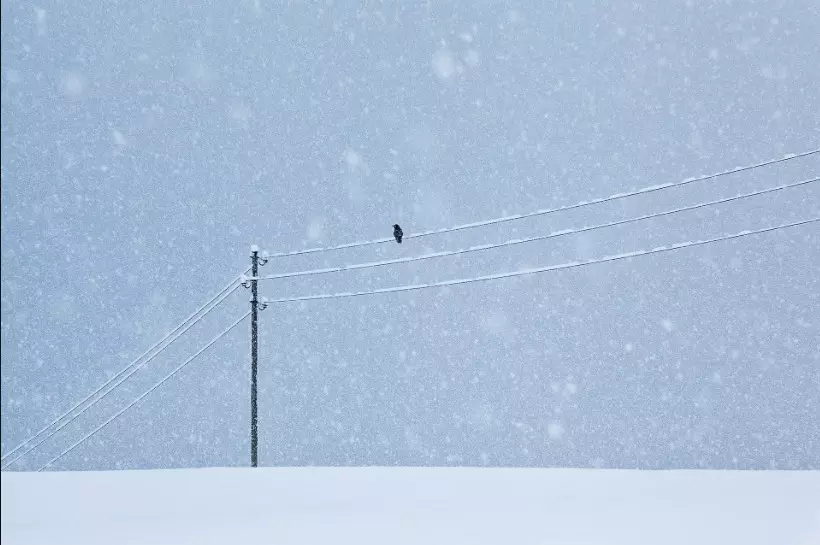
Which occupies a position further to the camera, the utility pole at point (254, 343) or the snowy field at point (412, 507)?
the utility pole at point (254, 343)

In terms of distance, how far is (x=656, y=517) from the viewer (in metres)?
2.77

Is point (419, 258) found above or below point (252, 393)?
above

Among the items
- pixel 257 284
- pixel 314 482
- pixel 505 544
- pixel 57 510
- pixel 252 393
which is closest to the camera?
pixel 505 544

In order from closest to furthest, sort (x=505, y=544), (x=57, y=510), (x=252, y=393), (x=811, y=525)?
1. (x=505, y=544)
2. (x=811, y=525)
3. (x=57, y=510)
4. (x=252, y=393)

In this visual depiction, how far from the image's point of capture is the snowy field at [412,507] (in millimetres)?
2496

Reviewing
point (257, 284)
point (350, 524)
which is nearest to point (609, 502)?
point (350, 524)

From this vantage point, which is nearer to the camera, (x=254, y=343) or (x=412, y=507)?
(x=412, y=507)

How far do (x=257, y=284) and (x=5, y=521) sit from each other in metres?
8.57

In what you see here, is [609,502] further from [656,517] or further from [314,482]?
[314,482]

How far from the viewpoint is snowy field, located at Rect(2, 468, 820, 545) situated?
8.19 ft

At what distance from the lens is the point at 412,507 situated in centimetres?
297

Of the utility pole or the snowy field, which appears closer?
the snowy field

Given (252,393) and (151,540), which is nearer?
(151,540)

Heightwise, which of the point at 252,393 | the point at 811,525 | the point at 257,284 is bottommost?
the point at 811,525
